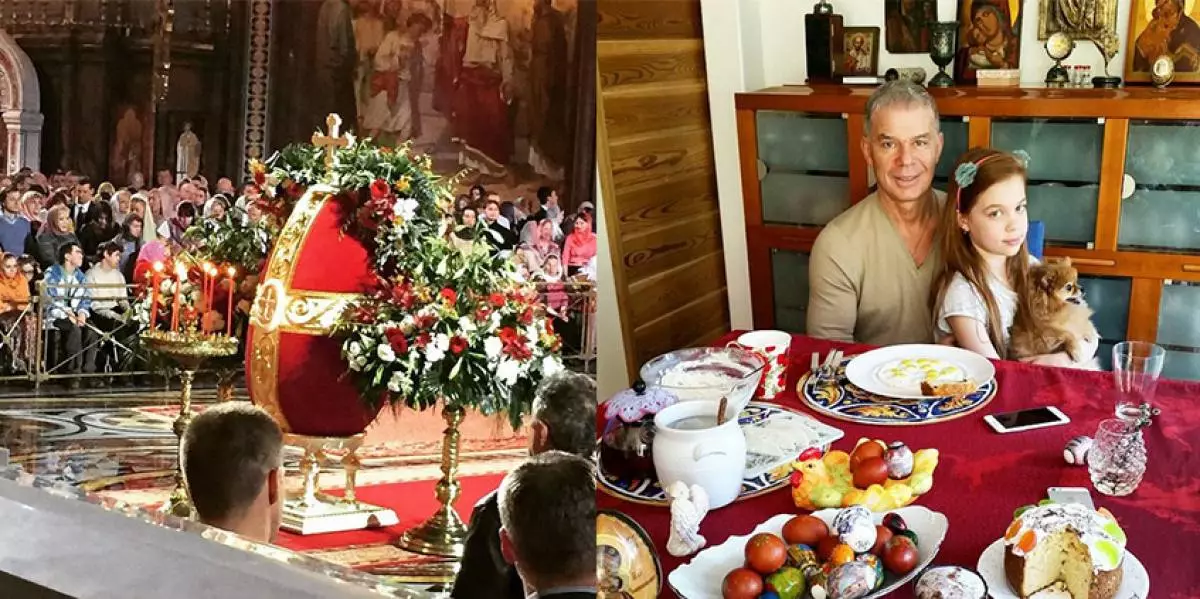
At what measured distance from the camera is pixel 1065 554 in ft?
3.54

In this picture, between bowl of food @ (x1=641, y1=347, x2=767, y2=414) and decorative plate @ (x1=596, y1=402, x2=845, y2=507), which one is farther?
bowl of food @ (x1=641, y1=347, x2=767, y2=414)

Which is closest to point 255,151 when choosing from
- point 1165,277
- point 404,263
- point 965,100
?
point 404,263

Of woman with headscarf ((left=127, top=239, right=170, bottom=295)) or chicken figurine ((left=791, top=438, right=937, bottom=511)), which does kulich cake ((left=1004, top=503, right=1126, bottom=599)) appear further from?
woman with headscarf ((left=127, top=239, right=170, bottom=295))

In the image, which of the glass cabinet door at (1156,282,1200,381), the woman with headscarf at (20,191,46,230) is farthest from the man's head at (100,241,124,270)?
the glass cabinet door at (1156,282,1200,381)

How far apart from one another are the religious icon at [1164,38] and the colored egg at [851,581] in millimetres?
1003

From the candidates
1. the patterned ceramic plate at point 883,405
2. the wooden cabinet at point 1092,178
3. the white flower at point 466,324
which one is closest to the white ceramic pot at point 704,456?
the white flower at point 466,324

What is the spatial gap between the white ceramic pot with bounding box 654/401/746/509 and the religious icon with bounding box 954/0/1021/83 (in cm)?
81

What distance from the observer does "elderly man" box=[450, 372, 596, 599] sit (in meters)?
1.25

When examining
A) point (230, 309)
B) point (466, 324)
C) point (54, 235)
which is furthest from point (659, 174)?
point (54, 235)

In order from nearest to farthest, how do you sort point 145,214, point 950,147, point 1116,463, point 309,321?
point 1116,463 → point 309,321 → point 145,214 → point 950,147

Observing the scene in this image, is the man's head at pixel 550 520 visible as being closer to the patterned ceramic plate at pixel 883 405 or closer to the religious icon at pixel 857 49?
the patterned ceramic plate at pixel 883 405

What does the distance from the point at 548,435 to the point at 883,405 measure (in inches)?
19.5

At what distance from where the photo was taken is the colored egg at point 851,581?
3.43 feet

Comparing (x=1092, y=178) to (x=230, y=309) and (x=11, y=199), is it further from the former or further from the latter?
(x=11, y=199)
